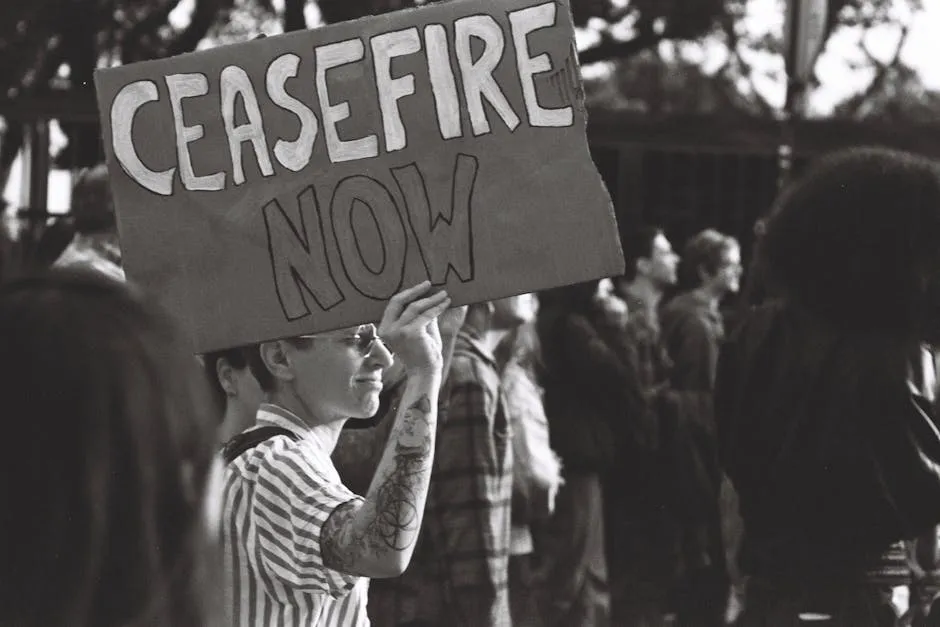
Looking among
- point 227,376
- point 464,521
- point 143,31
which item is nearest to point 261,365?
point 227,376

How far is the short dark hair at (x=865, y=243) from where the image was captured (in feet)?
13.1

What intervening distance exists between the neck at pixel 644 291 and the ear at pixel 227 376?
626 cm

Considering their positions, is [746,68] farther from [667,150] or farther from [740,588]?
[740,588]

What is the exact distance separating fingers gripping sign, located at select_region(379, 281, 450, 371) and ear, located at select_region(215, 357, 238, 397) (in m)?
0.47

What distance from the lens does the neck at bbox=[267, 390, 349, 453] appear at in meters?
3.10

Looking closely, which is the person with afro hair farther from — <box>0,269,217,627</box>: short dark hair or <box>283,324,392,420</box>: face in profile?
<box>0,269,217,627</box>: short dark hair

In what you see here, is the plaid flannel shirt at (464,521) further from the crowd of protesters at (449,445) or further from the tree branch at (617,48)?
the tree branch at (617,48)

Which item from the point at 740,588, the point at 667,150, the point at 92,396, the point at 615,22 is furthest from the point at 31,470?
the point at 615,22

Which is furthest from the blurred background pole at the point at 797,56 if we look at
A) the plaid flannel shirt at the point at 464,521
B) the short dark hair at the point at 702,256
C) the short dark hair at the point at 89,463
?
the short dark hair at the point at 89,463

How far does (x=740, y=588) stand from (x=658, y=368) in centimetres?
124

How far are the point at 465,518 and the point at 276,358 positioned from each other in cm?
187

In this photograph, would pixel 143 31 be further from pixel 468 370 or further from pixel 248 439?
pixel 248 439

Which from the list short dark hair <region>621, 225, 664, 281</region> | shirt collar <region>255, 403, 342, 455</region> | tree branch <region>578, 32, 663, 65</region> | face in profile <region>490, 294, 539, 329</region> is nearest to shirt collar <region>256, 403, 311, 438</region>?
shirt collar <region>255, 403, 342, 455</region>

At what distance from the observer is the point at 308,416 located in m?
3.10
